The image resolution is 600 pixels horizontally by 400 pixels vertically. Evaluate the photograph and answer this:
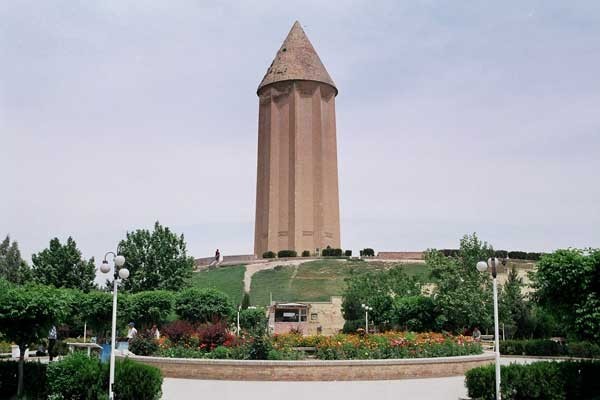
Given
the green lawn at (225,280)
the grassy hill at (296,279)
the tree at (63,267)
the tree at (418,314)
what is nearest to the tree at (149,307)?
the tree at (63,267)

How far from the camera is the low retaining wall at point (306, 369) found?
16156 mm

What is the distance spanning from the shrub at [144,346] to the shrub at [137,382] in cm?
718

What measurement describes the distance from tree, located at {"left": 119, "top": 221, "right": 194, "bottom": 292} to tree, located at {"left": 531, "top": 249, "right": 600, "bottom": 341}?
1095 inches

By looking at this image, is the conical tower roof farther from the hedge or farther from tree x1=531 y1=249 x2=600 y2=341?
the hedge

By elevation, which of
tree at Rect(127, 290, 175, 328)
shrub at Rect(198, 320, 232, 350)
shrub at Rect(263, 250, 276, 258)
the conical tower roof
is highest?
the conical tower roof

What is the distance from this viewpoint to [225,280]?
2239 inches

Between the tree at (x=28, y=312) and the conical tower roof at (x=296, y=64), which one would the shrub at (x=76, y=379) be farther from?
the conical tower roof at (x=296, y=64)

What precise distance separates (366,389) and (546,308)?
4.99m

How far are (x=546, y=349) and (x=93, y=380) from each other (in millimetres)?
21912

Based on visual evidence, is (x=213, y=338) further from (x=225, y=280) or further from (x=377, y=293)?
(x=225, y=280)

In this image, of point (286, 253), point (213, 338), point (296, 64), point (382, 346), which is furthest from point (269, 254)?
point (382, 346)

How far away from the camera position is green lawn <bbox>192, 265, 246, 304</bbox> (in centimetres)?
5206

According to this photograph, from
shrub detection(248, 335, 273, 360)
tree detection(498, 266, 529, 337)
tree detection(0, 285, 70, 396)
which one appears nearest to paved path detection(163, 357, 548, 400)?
shrub detection(248, 335, 273, 360)

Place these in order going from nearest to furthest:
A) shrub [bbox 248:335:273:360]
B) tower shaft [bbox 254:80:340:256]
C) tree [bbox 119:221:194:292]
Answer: shrub [bbox 248:335:273:360]
tree [bbox 119:221:194:292]
tower shaft [bbox 254:80:340:256]
